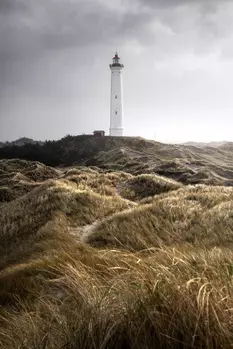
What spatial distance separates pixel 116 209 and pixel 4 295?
26.0 ft

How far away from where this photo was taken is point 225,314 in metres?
2.25

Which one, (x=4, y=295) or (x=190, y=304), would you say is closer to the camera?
(x=190, y=304)

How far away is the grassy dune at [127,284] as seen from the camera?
233 cm

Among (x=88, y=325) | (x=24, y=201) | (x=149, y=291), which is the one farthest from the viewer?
(x=24, y=201)

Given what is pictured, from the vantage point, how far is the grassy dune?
91.6 inches

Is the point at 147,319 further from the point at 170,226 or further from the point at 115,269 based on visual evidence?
the point at 170,226

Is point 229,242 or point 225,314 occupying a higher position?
point 225,314

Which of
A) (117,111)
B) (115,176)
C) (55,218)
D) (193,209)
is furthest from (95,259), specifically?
(117,111)

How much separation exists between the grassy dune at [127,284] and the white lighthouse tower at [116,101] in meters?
65.7

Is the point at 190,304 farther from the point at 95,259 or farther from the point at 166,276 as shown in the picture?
the point at 95,259

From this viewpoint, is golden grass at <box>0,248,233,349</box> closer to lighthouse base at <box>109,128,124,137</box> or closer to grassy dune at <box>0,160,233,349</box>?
grassy dune at <box>0,160,233,349</box>

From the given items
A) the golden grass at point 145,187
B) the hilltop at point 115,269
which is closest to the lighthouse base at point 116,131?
the hilltop at point 115,269

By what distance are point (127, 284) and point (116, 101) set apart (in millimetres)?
75925

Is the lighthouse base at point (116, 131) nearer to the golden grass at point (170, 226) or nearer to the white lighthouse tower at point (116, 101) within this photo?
the white lighthouse tower at point (116, 101)
